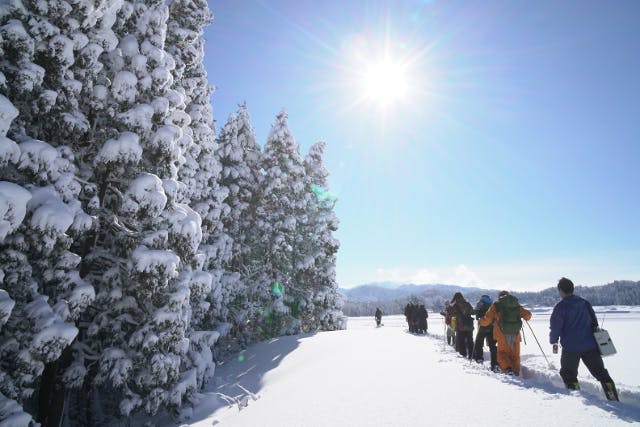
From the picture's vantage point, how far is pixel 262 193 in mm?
22906

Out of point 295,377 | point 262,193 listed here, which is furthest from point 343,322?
point 295,377

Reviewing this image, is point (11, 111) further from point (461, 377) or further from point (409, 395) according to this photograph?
point (461, 377)

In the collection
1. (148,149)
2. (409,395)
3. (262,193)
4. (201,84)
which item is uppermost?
(201,84)

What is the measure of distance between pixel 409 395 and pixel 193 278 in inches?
247

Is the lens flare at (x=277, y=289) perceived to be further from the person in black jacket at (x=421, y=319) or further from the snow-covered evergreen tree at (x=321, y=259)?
the person in black jacket at (x=421, y=319)

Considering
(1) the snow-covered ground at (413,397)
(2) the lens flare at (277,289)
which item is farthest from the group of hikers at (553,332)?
(2) the lens flare at (277,289)

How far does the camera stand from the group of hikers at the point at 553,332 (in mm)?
6234

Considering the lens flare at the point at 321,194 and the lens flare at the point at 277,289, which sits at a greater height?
the lens flare at the point at 321,194

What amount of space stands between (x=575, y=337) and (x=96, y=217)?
9.77 m

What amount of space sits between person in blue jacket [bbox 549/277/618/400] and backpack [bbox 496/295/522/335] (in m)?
1.40

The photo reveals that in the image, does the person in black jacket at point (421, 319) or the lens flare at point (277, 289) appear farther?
the person in black jacket at point (421, 319)

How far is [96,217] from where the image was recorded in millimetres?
7957

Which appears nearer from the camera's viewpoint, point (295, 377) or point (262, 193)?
point (295, 377)

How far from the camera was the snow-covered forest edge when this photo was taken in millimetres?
6352
